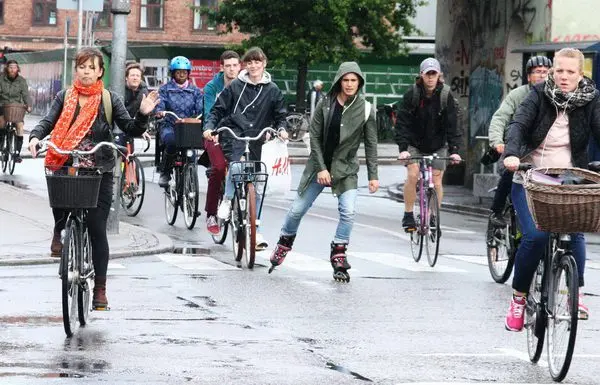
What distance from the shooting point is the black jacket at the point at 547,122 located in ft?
27.9

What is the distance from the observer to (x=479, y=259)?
49.1ft

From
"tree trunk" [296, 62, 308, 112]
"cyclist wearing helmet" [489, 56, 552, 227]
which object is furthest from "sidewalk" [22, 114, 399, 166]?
"cyclist wearing helmet" [489, 56, 552, 227]

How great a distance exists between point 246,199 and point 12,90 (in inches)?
489

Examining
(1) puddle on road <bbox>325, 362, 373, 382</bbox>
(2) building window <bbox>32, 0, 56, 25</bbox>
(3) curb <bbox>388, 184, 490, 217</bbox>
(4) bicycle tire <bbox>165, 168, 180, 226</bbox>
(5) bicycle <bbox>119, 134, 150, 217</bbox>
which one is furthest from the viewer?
(2) building window <bbox>32, 0, 56, 25</bbox>

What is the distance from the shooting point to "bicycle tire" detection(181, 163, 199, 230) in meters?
16.8

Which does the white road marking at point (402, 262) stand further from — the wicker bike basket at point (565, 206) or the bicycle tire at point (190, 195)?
the wicker bike basket at point (565, 206)

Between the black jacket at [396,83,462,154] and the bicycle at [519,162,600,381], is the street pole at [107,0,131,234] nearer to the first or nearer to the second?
the black jacket at [396,83,462,154]

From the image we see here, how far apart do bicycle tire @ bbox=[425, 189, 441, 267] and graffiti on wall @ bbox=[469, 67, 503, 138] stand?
1180 cm

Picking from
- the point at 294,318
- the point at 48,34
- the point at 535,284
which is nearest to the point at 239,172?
the point at 294,318

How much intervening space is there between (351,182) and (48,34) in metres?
67.0

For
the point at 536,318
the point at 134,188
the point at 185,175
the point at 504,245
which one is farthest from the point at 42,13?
the point at 536,318

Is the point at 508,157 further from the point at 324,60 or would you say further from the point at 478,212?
the point at 324,60

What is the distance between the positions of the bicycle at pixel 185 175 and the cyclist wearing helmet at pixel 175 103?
4.8 inches

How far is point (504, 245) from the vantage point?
12852 mm
